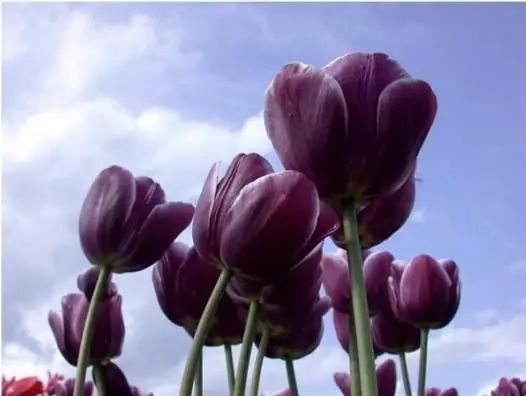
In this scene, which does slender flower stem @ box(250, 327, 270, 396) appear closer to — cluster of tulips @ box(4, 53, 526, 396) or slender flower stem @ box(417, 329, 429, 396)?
cluster of tulips @ box(4, 53, 526, 396)

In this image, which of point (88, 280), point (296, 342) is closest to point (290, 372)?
point (296, 342)

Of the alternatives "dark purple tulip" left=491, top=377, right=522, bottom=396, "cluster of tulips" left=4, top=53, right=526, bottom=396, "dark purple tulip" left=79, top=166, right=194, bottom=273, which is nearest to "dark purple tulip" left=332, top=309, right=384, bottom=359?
"cluster of tulips" left=4, top=53, right=526, bottom=396

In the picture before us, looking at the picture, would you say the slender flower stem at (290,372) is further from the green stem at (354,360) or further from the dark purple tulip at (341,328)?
the green stem at (354,360)

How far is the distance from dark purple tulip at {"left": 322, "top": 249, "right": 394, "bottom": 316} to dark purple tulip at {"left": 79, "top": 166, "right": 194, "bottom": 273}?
0.09 metres

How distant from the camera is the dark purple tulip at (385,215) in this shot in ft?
1.37

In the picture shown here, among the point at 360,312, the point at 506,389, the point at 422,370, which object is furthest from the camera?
the point at 506,389

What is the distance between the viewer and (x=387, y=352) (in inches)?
24.9

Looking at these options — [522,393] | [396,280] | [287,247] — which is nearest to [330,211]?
[287,247]

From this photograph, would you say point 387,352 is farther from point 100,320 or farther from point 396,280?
point 100,320

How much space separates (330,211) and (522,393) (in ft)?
2.61

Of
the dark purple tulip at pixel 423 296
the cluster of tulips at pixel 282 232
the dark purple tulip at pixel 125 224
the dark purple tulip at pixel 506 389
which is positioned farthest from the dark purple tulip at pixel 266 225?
the dark purple tulip at pixel 506 389

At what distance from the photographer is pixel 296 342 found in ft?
1.73

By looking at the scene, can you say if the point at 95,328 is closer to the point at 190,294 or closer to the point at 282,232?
the point at 190,294

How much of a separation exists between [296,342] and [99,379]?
0.12m
